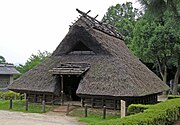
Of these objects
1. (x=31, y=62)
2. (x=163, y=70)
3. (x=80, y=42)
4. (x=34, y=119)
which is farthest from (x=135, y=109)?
(x=31, y=62)

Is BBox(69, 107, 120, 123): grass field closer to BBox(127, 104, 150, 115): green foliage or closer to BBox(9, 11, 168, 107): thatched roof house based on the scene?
BBox(9, 11, 168, 107): thatched roof house

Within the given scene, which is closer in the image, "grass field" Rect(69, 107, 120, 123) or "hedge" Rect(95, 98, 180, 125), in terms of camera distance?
"hedge" Rect(95, 98, 180, 125)

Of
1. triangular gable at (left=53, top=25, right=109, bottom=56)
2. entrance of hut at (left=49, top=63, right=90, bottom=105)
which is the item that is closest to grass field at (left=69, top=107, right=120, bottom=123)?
entrance of hut at (left=49, top=63, right=90, bottom=105)

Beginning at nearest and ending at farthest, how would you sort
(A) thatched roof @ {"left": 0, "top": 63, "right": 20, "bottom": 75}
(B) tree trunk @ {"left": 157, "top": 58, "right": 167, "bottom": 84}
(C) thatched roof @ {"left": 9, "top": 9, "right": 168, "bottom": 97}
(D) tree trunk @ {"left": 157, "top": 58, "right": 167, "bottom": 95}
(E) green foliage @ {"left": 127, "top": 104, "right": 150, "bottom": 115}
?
(E) green foliage @ {"left": 127, "top": 104, "right": 150, "bottom": 115} → (C) thatched roof @ {"left": 9, "top": 9, "right": 168, "bottom": 97} → (D) tree trunk @ {"left": 157, "top": 58, "right": 167, "bottom": 95} → (B) tree trunk @ {"left": 157, "top": 58, "right": 167, "bottom": 84} → (A) thatched roof @ {"left": 0, "top": 63, "right": 20, "bottom": 75}

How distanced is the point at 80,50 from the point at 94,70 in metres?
3.82

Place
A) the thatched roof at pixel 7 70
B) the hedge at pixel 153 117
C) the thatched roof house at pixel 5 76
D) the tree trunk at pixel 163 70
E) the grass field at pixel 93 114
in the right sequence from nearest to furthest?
1. the hedge at pixel 153 117
2. the grass field at pixel 93 114
3. the tree trunk at pixel 163 70
4. the thatched roof house at pixel 5 76
5. the thatched roof at pixel 7 70

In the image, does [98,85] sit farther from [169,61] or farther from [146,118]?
[169,61]

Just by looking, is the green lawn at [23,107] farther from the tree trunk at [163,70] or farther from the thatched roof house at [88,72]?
the tree trunk at [163,70]

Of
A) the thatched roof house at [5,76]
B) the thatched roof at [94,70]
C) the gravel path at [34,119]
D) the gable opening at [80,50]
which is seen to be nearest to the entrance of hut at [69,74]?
the thatched roof at [94,70]

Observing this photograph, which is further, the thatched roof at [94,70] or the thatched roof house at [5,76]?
the thatched roof house at [5,76]

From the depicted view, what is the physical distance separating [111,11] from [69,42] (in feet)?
111

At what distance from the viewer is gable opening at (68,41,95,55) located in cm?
2244

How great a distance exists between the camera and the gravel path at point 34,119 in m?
14.8

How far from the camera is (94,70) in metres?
19.7
